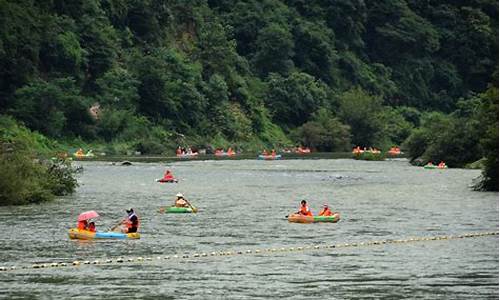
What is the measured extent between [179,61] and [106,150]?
20385mm

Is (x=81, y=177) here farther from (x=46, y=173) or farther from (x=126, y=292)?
(x=126, y=292)

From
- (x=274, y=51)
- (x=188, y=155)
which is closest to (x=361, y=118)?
(x=274, y=51)

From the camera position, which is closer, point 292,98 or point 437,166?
point 437,166

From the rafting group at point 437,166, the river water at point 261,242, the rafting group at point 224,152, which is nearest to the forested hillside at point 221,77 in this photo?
the rafting group at point 437,166

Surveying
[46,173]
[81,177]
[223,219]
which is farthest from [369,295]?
[81,177]

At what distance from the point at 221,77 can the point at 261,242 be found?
10793 centimetres

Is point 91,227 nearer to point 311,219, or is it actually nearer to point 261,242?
point 261,242

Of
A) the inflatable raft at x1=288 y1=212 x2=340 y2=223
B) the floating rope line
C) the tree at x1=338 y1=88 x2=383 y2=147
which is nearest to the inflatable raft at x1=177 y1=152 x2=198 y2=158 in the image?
the tree at x1=338 y1=88 x2=383 y2=147

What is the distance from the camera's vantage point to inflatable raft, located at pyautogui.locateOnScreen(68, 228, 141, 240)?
49.5 m

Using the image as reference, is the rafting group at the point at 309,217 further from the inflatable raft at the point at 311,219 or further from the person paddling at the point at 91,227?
the person paddling at the point at 91,227

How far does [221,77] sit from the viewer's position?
15700 cm

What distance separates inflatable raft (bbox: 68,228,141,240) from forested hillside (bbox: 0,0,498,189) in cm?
5295

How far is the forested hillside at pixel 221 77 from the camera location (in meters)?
134

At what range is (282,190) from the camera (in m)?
79.8
